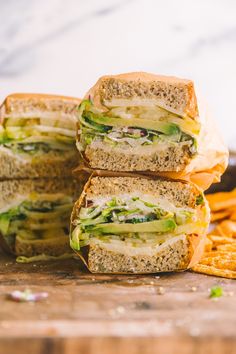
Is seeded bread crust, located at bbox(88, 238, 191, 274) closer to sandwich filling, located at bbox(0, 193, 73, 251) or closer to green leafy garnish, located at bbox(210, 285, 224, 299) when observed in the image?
green leafy garnish, located at bbox(210, 285, 224, 299)

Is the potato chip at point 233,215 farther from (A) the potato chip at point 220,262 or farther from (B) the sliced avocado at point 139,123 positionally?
(B) the sliced avocado at point 139,123

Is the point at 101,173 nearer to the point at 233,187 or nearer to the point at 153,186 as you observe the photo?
the point at 153,186

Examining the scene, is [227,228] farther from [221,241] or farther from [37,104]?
[37,104]

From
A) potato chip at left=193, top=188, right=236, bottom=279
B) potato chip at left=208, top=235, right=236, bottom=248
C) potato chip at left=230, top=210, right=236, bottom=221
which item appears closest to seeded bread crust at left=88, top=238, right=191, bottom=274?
potato chip at left=193, top=188, right=236, bottom=279

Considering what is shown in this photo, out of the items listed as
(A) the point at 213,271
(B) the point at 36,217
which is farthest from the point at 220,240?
(B) the point at 36,217

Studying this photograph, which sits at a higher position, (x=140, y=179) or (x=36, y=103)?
(x=36, y=103)

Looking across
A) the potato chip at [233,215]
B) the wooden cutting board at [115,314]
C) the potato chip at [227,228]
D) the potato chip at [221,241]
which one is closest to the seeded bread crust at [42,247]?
the wooden cutting board at [115,314]
